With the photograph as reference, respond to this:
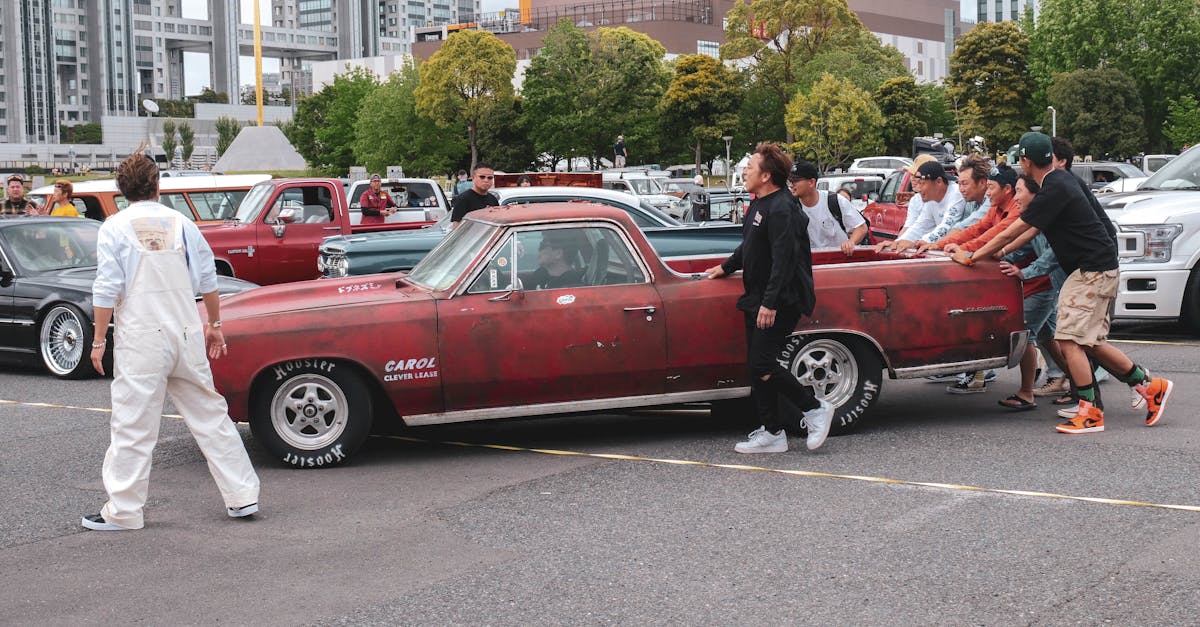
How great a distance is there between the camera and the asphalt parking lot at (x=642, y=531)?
5191 mm

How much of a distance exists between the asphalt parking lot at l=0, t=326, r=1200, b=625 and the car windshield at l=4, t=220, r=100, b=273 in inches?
175

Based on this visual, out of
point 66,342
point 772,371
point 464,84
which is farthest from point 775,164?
point 464,84

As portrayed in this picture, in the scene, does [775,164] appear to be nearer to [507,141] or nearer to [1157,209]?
[1157,209]

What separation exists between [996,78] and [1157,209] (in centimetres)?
7212

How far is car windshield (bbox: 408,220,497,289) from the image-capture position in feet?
26.6

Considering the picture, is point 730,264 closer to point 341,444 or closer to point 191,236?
point 341,444

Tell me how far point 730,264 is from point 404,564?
3221mm

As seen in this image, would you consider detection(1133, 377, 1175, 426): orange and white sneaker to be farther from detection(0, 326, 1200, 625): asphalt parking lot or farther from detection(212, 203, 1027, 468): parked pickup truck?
detection(212, 203, 1027, 468): parked pickup truck

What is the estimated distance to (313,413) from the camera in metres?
7.71

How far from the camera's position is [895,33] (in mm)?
137750

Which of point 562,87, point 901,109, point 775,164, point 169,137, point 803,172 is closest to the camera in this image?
point 775,164

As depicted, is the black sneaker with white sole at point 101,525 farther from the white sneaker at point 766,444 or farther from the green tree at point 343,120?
the green tree at point 343,120

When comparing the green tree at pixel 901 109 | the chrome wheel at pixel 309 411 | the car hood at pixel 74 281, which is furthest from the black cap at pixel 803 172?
the green tree at pixel 901 109

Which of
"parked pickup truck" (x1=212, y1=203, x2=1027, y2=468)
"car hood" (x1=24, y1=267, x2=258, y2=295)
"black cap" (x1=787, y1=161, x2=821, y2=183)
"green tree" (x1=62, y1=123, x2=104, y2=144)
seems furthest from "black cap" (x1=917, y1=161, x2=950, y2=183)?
"green tree" (x1=62, y1=123, x2=104, y2=144)
